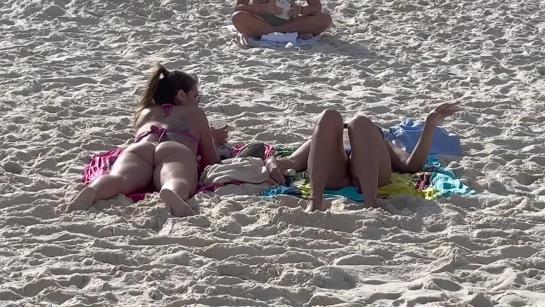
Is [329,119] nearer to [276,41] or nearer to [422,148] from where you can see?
[422,148]

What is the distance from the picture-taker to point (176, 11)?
8.71m

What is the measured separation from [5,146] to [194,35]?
2.90 meters

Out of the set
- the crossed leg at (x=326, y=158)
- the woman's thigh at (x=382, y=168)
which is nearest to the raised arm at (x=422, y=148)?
the woman's thigh at (x=382, y=168)

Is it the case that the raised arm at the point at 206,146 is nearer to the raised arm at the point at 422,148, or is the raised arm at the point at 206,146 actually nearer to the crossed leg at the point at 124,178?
the crossed leg at the point at 124,178

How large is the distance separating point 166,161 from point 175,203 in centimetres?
39

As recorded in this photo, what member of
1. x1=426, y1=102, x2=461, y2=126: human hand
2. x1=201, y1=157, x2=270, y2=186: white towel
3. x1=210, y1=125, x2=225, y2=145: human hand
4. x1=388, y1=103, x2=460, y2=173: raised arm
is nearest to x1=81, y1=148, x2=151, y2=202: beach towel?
x1=201, y1=157, x2=270, y2=186: white towel

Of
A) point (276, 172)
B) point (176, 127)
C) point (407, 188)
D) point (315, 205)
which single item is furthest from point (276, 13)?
point (315, 205)

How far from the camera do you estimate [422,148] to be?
4883 millimetres

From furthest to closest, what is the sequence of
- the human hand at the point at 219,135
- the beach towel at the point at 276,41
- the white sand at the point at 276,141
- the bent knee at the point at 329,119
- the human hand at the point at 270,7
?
the human hand at the point at 270,7
the beach towel at the point at 276,41
the human hand at the point at 219,135
the bent knee at the point at 329,119
the white sand at the point at 276,141

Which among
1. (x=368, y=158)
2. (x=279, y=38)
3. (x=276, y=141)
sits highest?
(x=368, y=158)

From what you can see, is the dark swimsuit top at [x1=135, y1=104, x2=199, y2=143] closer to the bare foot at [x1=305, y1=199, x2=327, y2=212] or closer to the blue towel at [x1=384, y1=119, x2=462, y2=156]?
the bare foot at [x1=305, y1=199, x2=327, y2=212]

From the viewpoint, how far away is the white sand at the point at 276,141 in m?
3.75

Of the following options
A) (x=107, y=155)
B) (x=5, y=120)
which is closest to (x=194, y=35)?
(x=5, y=120)

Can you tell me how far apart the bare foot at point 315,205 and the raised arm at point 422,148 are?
651 mm
